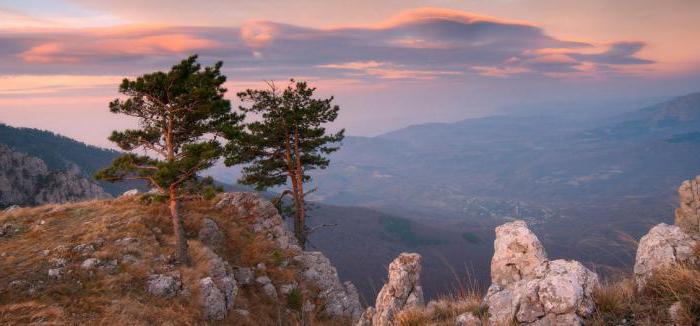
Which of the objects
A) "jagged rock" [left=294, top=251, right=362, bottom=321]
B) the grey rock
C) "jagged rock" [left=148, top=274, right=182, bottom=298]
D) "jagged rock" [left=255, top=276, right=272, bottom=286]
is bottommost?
"jagged rock" [left=294, top=251, right=362, bottom=321]

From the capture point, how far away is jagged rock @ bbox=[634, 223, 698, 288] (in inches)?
311

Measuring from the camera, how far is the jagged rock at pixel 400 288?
46.0ft

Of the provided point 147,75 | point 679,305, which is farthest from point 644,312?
point 147,75

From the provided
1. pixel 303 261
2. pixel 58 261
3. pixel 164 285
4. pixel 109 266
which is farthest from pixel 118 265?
pixel 303 261

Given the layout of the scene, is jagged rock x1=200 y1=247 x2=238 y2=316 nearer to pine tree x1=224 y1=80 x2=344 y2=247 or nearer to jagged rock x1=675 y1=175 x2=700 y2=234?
pine tree x1=224 y1=80 x2=344 y2=247

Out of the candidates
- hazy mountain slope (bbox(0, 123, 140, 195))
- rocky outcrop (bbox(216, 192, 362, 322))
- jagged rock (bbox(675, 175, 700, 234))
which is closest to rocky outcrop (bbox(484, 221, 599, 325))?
rocky outcrop (bbox(216, 192, 362, 322))

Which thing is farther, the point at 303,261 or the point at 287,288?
the point at 303,261

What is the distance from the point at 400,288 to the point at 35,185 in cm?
9143

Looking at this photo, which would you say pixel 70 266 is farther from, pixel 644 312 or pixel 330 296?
pixel 644 312

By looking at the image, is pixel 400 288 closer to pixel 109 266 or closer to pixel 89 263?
pixel 109 266

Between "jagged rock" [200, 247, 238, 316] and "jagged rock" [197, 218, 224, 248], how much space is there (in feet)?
9.49

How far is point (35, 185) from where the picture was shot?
254 ft

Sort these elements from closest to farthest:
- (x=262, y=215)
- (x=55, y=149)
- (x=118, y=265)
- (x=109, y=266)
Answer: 1. (x=109, y=266)
2. (x=118, y=265)
3. (x=262, y=215)
4. (x=55, y=149)

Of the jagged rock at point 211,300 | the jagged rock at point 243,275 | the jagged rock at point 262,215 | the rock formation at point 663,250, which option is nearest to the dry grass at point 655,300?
the rock formation at point 663,250
